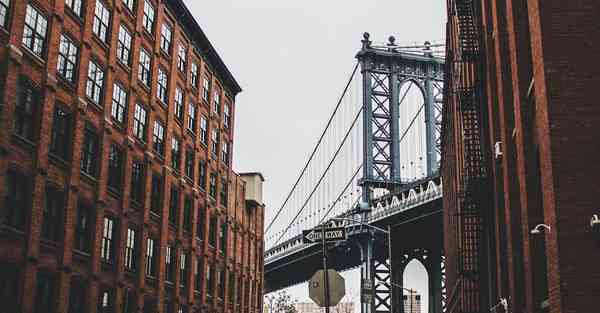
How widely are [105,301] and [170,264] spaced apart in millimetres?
10221

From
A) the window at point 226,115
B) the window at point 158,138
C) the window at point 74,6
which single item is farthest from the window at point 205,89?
the window at point 74,6

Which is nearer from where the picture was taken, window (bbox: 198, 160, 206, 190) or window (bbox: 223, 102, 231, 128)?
window (bbox: 198, 160, 206, 190)

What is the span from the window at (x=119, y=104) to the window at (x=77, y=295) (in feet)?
27.6

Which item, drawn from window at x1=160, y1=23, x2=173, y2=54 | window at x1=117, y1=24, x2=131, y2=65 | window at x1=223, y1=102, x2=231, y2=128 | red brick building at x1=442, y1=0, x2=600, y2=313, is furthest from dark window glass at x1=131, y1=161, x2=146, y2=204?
red brick building at x1=442, y1=0, x2=600, y2=313

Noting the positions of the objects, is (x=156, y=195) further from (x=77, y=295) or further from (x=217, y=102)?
(x=217, y=102)

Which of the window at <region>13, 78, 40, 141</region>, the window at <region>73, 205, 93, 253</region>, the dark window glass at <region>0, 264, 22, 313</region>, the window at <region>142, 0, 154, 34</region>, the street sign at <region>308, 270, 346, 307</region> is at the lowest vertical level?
the street sign at <region>308, 270, 346, 307</region>

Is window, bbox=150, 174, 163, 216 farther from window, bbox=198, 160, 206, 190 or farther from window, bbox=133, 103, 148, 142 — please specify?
window, bbox=198, 160, 206, 190

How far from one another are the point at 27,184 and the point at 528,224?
19.9m

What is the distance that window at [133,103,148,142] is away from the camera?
42.0m

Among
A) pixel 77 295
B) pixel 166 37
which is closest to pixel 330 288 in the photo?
pixel 77 295

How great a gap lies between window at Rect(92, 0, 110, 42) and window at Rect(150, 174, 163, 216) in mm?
9545

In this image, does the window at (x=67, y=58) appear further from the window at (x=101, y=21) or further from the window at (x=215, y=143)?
the window at (x=215, y=143)

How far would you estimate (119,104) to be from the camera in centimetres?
3959

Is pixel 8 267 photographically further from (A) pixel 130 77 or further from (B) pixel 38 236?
(A) pixel 130 77
